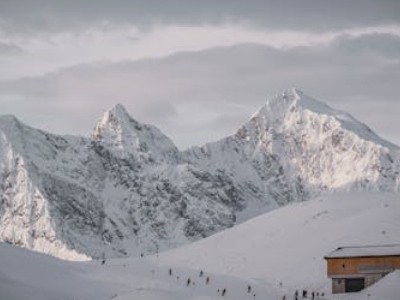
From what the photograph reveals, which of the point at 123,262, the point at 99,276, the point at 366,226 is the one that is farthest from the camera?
the point at 366,226

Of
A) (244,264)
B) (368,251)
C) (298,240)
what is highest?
(298,240)

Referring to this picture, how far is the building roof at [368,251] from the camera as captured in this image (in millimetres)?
84500

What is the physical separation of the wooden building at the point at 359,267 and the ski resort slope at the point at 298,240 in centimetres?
176

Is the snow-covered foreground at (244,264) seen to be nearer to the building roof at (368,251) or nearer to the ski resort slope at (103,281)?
the ski resort slope at (103,281)

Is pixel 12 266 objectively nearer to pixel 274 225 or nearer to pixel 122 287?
pixel 122 287

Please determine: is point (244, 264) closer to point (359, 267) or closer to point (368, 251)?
point (368, 251)

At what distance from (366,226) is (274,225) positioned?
13.2 meters

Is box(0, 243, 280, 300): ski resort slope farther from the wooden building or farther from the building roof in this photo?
the building roof

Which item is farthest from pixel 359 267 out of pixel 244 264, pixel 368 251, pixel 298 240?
pixel 298 240

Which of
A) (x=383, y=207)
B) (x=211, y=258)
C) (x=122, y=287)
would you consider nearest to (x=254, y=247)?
(x=211, y=258)

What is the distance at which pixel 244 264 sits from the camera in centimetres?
9975

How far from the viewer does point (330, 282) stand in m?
87.6

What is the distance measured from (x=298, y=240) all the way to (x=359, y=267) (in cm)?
1986

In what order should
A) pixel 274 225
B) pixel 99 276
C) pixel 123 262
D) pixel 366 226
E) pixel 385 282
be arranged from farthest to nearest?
pixel 274 225 → pixel 366 226 → pixel 123 262 → pixel 99 276 → pixel 385 282
